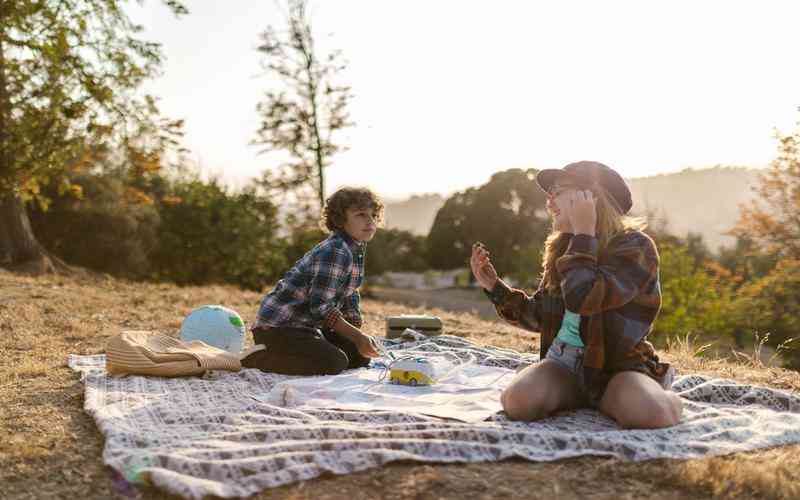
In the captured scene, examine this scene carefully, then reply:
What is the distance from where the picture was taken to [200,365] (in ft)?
14.2

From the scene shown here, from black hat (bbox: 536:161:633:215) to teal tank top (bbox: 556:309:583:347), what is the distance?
57 cm

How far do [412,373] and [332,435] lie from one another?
1.33m

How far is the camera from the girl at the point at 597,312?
307cm

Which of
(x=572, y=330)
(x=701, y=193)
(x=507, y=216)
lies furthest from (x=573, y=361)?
(x=701, y=193)

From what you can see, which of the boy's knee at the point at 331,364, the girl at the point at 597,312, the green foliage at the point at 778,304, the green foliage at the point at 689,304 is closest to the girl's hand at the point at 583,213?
the girl at the point at 597,312

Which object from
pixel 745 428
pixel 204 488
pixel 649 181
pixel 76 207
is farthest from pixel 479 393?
pixel 649 181

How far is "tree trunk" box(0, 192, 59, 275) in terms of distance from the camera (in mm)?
11648

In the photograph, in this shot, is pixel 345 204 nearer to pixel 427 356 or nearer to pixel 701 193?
pixel 427 356

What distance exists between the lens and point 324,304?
4.56 metres

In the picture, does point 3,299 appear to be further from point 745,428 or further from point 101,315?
point 745,428

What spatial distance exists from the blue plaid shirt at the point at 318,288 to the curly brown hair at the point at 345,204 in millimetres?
110

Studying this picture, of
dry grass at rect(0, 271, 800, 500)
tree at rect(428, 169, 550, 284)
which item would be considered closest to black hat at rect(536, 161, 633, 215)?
dry grass at rect(0, 271, 800, 500)

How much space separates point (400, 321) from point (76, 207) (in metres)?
10.1

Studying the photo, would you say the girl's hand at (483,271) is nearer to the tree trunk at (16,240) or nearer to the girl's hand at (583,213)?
the girl's hand at (583,213)
